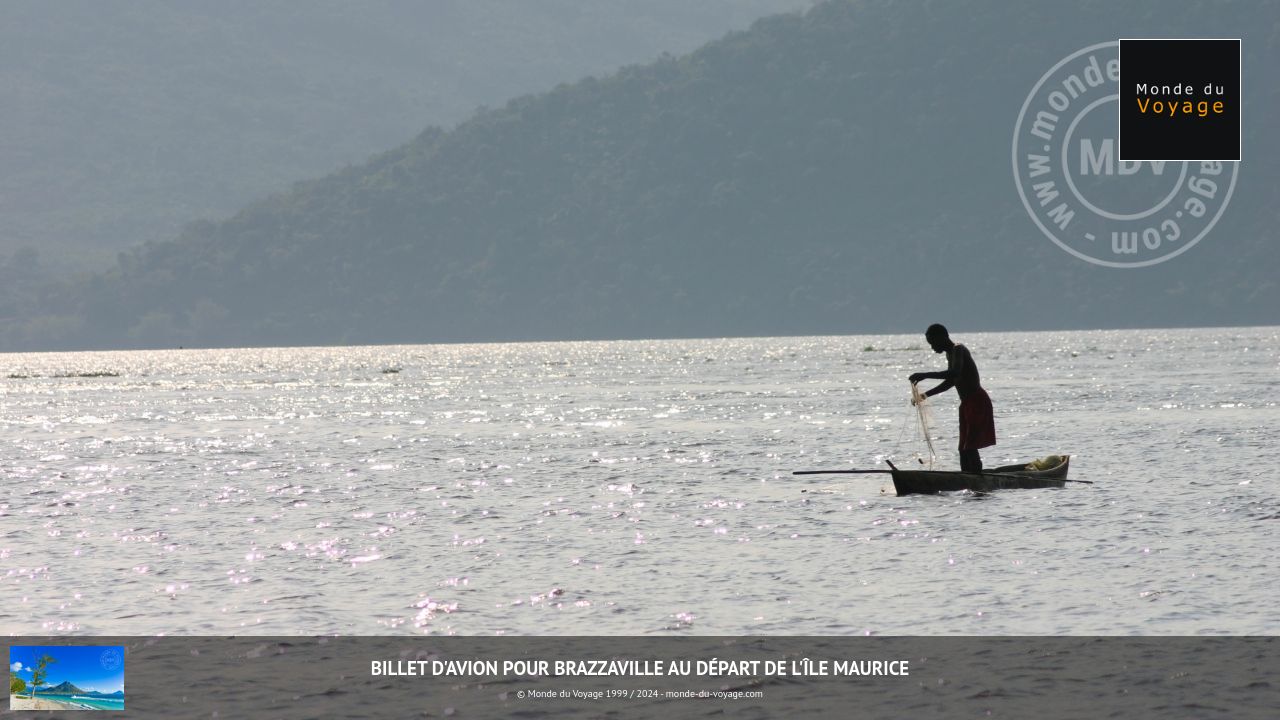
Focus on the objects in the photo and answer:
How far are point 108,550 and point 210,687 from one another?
11.2 meters

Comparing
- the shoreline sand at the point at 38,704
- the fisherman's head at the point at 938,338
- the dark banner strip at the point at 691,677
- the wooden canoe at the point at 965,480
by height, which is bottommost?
the dark banner strip at the point at 691,677

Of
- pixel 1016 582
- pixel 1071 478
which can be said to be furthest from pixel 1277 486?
pixel 1016 582

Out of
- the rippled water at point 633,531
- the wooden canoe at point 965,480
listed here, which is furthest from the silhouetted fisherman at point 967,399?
the rippled water at point 633,531

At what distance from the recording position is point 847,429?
54.8 metres

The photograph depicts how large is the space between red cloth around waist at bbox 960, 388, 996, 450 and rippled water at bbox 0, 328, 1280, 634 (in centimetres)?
114

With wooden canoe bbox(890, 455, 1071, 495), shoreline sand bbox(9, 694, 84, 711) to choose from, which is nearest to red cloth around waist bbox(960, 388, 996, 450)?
wooden canoe bbox(890, 455, 1071, 495)

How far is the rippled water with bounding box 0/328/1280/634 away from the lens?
18453mm

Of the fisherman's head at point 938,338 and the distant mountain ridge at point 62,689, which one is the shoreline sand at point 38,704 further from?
the fisherman's head at point 938,338

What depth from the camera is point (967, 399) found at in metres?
28.6

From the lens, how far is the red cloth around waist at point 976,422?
93.8ft

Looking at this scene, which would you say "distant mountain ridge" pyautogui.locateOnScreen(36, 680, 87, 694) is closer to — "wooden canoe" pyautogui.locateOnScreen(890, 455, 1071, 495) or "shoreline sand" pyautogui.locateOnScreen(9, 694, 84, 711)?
"shoreline sand" pyautogui.locateOnScreen(9, 694, 84, 711)

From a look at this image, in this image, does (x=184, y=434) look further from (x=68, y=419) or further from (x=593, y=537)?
(x=593, y=537)

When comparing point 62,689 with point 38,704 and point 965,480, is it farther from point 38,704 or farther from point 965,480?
point 965,480

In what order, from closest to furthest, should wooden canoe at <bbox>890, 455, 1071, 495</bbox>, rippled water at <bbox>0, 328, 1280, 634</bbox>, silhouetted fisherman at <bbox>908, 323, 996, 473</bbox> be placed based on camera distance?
1. rippled water at <bbox>0, 328, 1280, 634</bbox>
2. silhouetted fisherman at <bbox>908, 323, 996, 473</bbox>
3. wooden canoe at <bbox>890, 455, 1071, 495</bbox>
